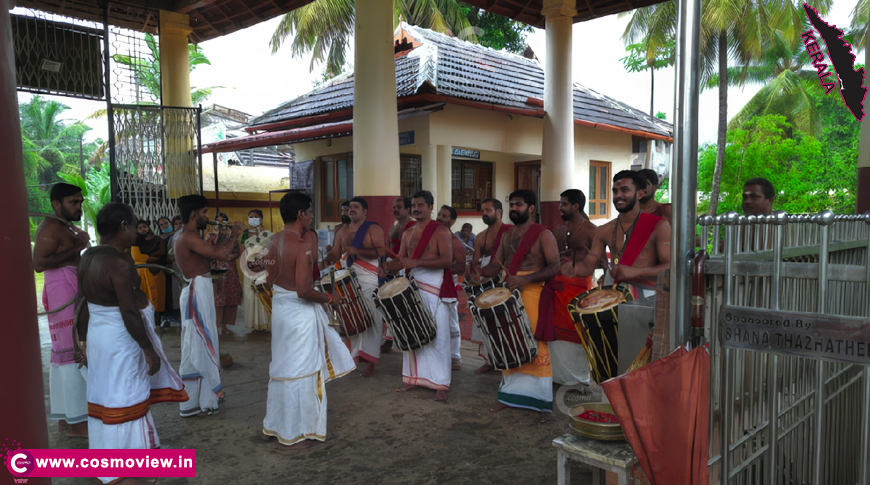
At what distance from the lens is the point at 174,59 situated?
1030 cm

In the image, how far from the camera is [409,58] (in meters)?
12.6

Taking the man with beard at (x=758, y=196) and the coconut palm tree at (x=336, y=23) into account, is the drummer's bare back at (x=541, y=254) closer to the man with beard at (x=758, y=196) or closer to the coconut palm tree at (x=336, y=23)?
the man with beard at (x=758, y=196)

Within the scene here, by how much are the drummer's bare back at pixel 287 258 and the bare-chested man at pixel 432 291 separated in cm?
151

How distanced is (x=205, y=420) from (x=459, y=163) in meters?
9.03

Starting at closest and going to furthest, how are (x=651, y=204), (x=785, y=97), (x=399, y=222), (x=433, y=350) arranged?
(x=651, y=204)
(x=433, y=350)
(x=399, y=222)
(x=785, y=97)

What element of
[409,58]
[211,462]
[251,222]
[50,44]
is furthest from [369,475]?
[409,58]

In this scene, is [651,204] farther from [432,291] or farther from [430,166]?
[430,166]

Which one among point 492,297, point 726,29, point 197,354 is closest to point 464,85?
point 492,297

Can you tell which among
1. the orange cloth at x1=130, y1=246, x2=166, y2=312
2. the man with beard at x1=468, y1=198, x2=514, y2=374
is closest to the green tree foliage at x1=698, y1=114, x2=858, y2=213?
the man with beard at x1=468, y1=198, x2=514, y2=374

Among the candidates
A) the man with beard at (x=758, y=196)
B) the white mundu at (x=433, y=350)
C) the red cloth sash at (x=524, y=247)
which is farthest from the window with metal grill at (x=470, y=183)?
the man with beard at (x=758, y=196)

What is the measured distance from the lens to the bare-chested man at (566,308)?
18.6 ft

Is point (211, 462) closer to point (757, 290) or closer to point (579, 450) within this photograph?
point (579, 450)

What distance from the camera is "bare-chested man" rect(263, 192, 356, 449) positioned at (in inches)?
163

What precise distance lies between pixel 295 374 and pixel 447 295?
189 cm
